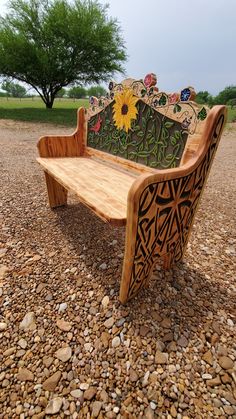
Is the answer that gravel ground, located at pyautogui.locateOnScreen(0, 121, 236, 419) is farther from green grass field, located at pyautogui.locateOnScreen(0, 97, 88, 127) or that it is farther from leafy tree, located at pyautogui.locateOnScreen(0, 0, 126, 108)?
leafy tree, located at pyautogui.locateOnScreen(0, 0, 126, 108)

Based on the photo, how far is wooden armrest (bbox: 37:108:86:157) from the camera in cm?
287

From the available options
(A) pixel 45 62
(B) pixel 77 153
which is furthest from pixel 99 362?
(A) pixel 45 62

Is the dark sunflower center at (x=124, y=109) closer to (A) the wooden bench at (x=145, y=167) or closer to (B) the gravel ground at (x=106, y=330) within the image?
(A) the wooden bench at (x=145, y=167)

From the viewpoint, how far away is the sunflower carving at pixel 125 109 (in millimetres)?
2240

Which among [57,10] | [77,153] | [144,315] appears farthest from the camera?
[57,10]

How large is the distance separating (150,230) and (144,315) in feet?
2.17

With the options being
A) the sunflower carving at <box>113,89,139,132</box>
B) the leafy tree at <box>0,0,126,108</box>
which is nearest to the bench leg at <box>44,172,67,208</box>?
the sunflower carving at <box>113,89,139,132</box>

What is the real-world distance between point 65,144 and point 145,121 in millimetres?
1304

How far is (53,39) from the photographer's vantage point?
15.9m

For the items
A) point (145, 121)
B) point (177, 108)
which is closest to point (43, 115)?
point (145, 121)

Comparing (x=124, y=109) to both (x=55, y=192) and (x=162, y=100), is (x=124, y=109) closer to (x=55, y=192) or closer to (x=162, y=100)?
(x=162, y=100)

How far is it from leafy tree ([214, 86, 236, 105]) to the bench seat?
241ft

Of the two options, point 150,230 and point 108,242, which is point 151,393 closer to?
point 150,230

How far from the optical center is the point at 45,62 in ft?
51.5
